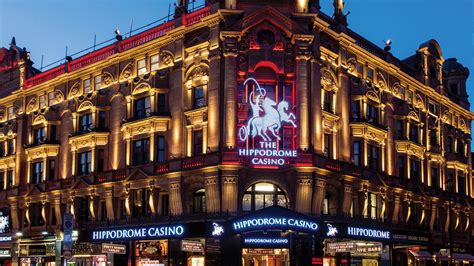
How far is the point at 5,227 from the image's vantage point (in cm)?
5966

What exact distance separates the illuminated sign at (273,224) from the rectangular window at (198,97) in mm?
10167

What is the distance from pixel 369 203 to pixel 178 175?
14.4 m

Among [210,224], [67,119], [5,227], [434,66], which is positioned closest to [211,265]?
[210,224]

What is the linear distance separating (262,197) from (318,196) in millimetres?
3535

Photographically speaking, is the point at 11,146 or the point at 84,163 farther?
the point at 11,146

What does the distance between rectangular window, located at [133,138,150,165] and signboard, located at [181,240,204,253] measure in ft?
30.1

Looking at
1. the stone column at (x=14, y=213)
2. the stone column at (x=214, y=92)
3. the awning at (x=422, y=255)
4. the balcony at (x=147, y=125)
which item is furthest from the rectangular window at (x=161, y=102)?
the awning at (x=422, y=255)

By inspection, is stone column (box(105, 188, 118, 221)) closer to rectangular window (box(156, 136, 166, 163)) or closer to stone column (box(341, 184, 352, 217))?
rectangular window (box(156, 136, 166, 163))

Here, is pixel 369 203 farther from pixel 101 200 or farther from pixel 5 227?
pixel 5 227

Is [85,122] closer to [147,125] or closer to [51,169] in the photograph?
[51,169]

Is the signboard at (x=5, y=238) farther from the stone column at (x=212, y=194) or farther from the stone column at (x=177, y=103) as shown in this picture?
the stone column at (x=212, y=194)

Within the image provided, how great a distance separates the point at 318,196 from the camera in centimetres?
4294

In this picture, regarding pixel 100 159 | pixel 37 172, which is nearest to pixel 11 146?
pixel 37 172

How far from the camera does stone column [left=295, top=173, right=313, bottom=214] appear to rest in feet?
138
